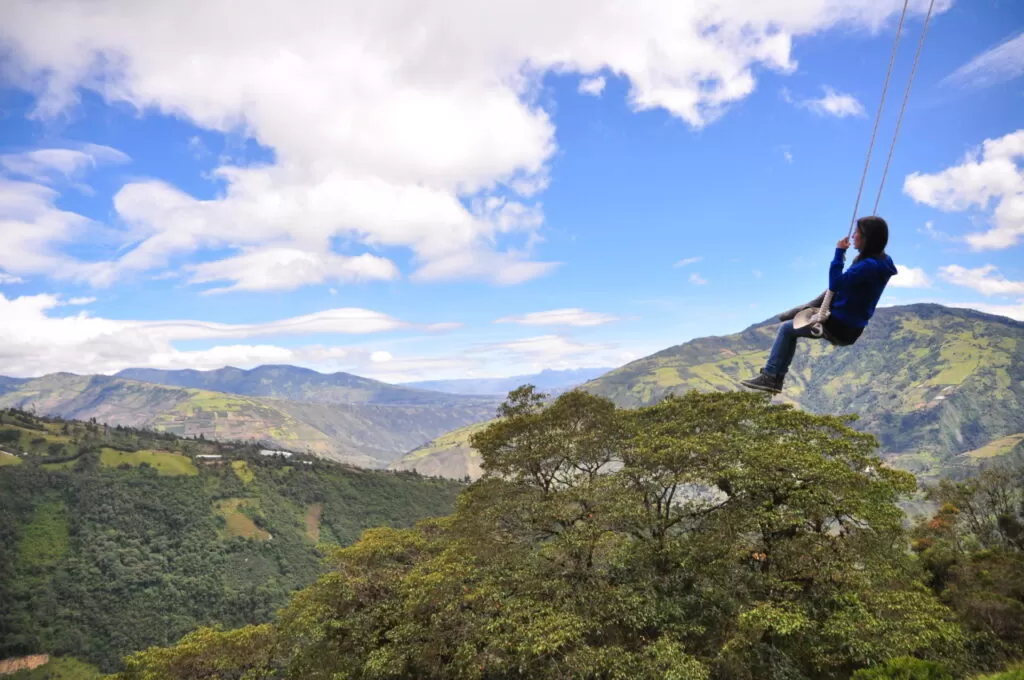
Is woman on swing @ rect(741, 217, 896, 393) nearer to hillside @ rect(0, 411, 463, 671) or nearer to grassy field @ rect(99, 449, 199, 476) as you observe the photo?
hillside @ rect(0, 411, 463, 671)

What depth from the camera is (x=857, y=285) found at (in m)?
6.55

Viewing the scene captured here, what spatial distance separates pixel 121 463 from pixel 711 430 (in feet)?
612

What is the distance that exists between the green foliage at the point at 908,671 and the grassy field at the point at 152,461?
7234 inches

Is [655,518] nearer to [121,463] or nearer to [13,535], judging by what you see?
[13,535]

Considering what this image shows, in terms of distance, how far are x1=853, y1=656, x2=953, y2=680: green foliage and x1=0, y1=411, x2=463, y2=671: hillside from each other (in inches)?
4981

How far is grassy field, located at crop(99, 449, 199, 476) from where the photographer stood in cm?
15288

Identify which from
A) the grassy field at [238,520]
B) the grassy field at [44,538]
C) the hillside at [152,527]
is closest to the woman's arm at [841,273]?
the hillside at [152,527]

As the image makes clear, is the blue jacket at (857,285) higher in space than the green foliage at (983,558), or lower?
higher

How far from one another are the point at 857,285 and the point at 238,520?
16910 cm

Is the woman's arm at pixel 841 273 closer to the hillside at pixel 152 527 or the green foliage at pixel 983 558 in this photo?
the green foliage at pixel 983 558

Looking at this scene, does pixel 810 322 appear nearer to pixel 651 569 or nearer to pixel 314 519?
pixel 651 569

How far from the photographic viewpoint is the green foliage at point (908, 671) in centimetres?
951

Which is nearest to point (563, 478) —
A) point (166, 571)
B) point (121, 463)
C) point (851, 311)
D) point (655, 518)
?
point (655, 518)

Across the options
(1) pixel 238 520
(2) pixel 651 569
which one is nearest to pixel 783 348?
(2) pixel 651 569
